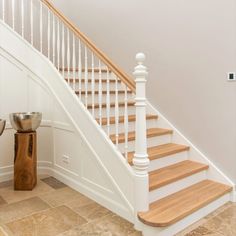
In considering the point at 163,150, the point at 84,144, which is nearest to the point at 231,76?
the point at 163,150

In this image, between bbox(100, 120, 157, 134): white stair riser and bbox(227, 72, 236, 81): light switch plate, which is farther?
bbox(100, 120, 157, 134): white stair riser

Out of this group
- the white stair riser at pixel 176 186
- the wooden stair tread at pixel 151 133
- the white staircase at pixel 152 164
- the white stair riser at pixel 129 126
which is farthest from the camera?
the white stair riser at pixel 129 126

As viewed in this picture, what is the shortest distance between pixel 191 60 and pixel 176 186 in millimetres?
1490

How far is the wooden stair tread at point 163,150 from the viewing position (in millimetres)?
2880

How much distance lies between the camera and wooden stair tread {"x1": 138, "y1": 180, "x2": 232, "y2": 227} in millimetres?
2224

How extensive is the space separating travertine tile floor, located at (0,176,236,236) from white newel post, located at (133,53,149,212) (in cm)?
31

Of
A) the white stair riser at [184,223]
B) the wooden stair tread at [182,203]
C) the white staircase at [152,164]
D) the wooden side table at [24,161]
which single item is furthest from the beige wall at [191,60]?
the wooden side table at [24,161]

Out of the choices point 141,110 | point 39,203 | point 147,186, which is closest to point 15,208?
point 39,203

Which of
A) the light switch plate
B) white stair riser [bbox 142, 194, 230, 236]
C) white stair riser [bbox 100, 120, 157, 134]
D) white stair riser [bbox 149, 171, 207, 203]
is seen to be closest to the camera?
white stair riser [bbox 142, 194, 230, 236]

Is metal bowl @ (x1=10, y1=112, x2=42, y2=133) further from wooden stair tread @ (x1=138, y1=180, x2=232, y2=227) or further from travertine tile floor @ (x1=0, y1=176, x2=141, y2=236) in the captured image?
wooden stair tread @ (x1=138, y1=180, x2=232, y2=227)

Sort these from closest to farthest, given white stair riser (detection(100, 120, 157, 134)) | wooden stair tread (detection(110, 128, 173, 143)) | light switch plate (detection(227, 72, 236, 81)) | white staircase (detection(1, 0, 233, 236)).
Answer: white staircase (detection(1, 0, 233, 236)) < light switch plate (detection(227, 72, 236, 81)) < wooden stair tread (detection(110, 128, 173, 143)) < white stair riser (detection(100, 120, 157, 134))

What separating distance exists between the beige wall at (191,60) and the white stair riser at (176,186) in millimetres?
270

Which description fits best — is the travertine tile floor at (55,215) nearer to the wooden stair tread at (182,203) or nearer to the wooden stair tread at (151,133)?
the wooden stair tread at (182,203)

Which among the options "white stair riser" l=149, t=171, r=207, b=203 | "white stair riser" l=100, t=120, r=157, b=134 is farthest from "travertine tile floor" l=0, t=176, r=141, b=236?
"white stair riser" l=100, t=120, r=157, b=134
